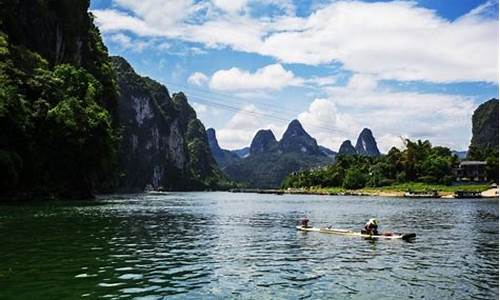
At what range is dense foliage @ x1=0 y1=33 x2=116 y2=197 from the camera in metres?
75.2

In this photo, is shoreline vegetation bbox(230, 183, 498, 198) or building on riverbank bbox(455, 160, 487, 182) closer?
shoreline vegetation bbox(230, 183, 498, 198)

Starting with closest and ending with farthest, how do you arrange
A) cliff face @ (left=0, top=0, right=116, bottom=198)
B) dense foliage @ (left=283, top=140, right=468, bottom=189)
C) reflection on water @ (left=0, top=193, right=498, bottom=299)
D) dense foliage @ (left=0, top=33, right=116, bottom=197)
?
reflection on water @ (left=0, top=193, right=498, bottom=299) < dense foliage @ (left=0, top=33, right=116, bottom=197) < cliff face @ (left=0, top=0, right=116, bottom=198) < dense foliage @ (left=283, top=140, right=468, bottom=189)

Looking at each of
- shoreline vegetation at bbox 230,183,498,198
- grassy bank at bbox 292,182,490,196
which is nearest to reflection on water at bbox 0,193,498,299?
shoreline vegetation at bbox 230,183,498,198

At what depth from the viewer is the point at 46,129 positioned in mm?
84750

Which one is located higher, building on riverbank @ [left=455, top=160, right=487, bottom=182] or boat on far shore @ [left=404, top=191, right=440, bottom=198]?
building on riverbank @ [left=455, top=160, right=487, bottom=182]

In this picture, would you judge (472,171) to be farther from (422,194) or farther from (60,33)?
(60,33)

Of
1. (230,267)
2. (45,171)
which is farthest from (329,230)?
(45,171)

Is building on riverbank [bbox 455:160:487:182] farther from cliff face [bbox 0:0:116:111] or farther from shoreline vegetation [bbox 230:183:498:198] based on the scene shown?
cliff face [bbox 0:0:116:111]

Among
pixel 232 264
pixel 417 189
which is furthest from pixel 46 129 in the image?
pixel 417 189

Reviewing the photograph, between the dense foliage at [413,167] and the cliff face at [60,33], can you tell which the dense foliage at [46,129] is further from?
the dense foliage at [413,167]

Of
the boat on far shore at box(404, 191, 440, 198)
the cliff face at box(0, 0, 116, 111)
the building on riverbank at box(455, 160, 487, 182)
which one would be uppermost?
→ the cliff face at box(0, 0, 116, 111)

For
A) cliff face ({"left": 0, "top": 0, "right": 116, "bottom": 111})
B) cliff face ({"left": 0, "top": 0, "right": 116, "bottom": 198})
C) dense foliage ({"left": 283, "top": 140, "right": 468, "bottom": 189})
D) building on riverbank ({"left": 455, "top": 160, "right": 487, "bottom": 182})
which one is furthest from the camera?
building on riverbank ({"left": 455, "top": 160, "right": 487, "bottom": 182})

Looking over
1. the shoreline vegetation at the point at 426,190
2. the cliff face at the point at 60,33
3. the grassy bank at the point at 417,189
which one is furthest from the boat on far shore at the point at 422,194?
the cliff face at the point at 60,33

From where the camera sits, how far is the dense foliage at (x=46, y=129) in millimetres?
75188
